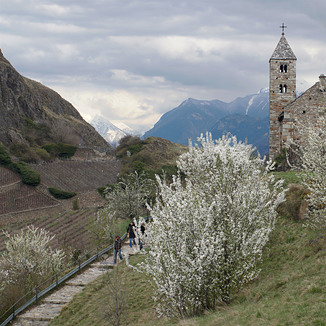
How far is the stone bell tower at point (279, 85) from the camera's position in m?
34.8

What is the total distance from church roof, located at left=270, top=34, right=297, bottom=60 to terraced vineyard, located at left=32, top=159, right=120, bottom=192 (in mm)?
42210

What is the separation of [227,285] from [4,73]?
87.0m

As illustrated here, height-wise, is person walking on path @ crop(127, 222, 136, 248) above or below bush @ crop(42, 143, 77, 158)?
below

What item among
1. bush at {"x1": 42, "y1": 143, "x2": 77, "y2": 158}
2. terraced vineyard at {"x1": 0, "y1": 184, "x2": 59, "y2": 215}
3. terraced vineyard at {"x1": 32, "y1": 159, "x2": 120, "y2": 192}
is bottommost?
terraced vineyard at {"x1": 0, "y1": 184, "x2": 59, "y2": 215}

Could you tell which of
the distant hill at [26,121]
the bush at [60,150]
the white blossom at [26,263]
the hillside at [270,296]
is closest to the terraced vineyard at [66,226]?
the white blossom at [26,263]

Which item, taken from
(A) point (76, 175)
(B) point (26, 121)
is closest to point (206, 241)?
(A) point (76, 175)

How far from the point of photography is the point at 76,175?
72688 millimetres

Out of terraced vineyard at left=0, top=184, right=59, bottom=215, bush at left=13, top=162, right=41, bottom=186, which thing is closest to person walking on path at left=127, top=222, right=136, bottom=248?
terraced vineyard at left=0, top=184, right=59, bottom=215

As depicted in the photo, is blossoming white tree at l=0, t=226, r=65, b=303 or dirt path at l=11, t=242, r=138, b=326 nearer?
dirt path at l=11, t=242, r=138, b=326

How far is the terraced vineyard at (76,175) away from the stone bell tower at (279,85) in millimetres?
40675

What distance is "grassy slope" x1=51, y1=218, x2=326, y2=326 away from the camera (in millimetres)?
11016

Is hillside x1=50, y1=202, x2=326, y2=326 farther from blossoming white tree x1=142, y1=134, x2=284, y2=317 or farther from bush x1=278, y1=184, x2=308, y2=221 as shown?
blossoming white tree x1=142, y1=134, x2=284, y2=317

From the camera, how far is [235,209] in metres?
14.2

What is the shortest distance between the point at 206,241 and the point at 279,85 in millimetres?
26215
